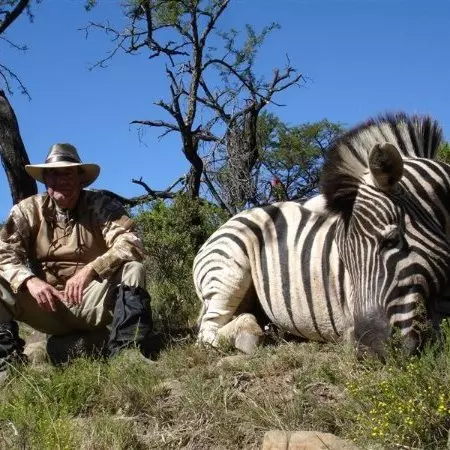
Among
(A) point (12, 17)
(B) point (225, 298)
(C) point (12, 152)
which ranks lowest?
(B) point (225, 298)

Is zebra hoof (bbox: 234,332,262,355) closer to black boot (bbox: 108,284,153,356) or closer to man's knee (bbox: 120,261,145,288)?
black boot (bbox: 108,284,153,356)

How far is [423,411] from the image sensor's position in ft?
7.98

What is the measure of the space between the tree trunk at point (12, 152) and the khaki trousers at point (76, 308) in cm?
382

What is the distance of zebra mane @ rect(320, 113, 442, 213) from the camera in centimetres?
358

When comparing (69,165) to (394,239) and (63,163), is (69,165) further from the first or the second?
(394,239)

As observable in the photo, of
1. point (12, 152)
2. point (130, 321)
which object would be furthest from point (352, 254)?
point (12, 152)

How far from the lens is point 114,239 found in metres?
4.68

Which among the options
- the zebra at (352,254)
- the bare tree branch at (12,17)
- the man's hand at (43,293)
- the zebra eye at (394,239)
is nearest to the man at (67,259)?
the man's hand at (43,293)

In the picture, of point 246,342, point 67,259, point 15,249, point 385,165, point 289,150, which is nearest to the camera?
point 385,165

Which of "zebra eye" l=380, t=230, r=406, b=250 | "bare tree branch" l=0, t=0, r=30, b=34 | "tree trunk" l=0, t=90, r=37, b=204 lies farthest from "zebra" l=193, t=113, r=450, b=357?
"bare tree branch" l=0, t=0, r=30, b=34

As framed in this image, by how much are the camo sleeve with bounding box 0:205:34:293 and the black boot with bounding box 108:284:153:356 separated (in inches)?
22.7

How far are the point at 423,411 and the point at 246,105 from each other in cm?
1201

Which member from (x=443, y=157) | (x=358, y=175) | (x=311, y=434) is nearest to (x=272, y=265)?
(x=358, y=175)

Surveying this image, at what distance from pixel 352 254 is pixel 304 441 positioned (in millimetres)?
1079
